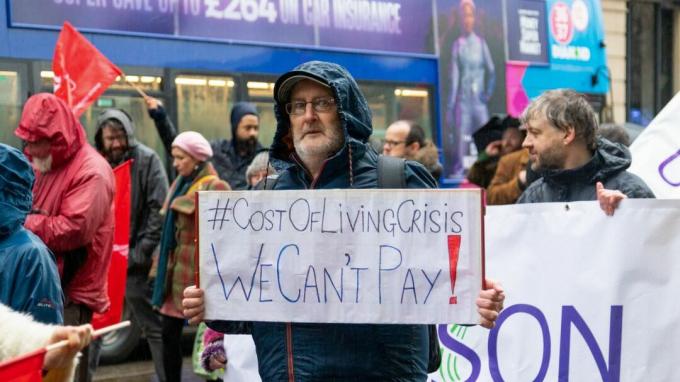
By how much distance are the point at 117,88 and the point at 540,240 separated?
540cm

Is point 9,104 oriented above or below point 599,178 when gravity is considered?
above

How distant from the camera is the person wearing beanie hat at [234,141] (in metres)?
8.78

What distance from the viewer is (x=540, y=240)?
16.2 ft

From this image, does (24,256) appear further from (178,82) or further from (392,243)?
(178,82)

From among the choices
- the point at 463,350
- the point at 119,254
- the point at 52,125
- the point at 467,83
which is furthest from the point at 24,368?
the point at 467,83

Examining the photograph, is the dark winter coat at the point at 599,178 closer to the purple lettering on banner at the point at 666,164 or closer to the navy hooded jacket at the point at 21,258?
the purple lettering on banner at the point at 666,164

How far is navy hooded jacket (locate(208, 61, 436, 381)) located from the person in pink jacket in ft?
7.83

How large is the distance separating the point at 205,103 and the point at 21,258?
6404 mm

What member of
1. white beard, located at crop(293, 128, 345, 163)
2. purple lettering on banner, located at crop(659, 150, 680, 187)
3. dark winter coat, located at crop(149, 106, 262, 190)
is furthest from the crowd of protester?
purple lettering on banner, located at crop(659, 150, 680, 187)

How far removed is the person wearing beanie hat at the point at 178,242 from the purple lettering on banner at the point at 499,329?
269cm

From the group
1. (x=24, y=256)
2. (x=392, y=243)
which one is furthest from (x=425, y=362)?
(x=24, y=256)

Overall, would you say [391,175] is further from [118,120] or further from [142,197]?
[142,197]

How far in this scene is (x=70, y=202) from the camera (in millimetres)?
5855

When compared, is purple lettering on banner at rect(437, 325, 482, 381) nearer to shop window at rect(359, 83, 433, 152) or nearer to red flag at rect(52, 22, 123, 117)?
red flag at rect(52, 22, 123, 117)
